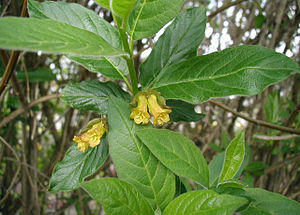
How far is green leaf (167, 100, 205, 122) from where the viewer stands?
0.65 m

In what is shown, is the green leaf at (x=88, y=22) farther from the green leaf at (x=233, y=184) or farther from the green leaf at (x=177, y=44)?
the green leaf at (x=233, y=184)

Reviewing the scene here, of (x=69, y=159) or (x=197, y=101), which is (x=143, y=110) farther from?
(x=69, y=159)

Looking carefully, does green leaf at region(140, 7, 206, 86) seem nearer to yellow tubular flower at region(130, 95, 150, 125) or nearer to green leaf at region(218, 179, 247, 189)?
yellow tubular flower at region(130, 95, 150, 125)

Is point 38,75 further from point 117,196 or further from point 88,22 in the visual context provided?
point 117,196

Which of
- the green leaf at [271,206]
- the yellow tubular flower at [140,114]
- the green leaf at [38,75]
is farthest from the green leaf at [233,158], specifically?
the green leaf at [38,75]

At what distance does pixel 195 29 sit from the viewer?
24.8 inches

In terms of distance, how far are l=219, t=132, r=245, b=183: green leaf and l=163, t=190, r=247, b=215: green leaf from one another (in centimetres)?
15

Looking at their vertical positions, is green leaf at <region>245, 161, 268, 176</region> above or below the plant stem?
below

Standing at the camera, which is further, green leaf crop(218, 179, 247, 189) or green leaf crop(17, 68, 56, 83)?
green leaf crop(17, 68, 56, 83)

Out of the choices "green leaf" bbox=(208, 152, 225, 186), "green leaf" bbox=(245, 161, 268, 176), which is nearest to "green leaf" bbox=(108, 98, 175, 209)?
"green leaf" bbox=(208, 152, 225, 186)

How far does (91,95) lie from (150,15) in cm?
20

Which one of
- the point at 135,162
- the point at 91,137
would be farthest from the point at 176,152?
the point at 91,137

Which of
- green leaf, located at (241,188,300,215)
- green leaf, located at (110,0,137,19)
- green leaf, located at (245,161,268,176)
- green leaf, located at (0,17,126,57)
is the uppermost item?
green leaf, located at (110,0,137,19)

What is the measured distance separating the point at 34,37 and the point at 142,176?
287 millimetres
